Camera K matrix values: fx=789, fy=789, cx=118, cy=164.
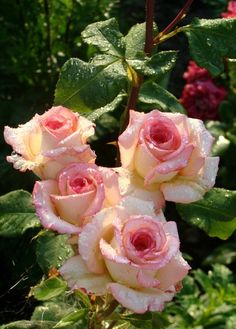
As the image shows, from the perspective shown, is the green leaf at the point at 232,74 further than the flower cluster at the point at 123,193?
Yes

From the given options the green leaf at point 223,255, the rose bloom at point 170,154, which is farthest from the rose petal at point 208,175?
the green leaf at point 223,255

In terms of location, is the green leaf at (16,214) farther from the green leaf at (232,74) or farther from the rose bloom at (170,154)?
the green leaf at (232,74)

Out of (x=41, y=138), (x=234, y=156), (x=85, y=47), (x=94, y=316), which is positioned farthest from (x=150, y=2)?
(x=234, y=156)

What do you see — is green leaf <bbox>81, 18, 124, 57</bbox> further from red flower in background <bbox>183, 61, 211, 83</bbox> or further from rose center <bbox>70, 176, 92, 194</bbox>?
red flower in background <bbox>183, 61, 211, 83</bbox>

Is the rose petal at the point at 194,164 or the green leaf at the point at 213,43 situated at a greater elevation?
the green leaf at the point at 213,43

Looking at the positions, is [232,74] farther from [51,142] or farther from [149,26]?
[51,142]
